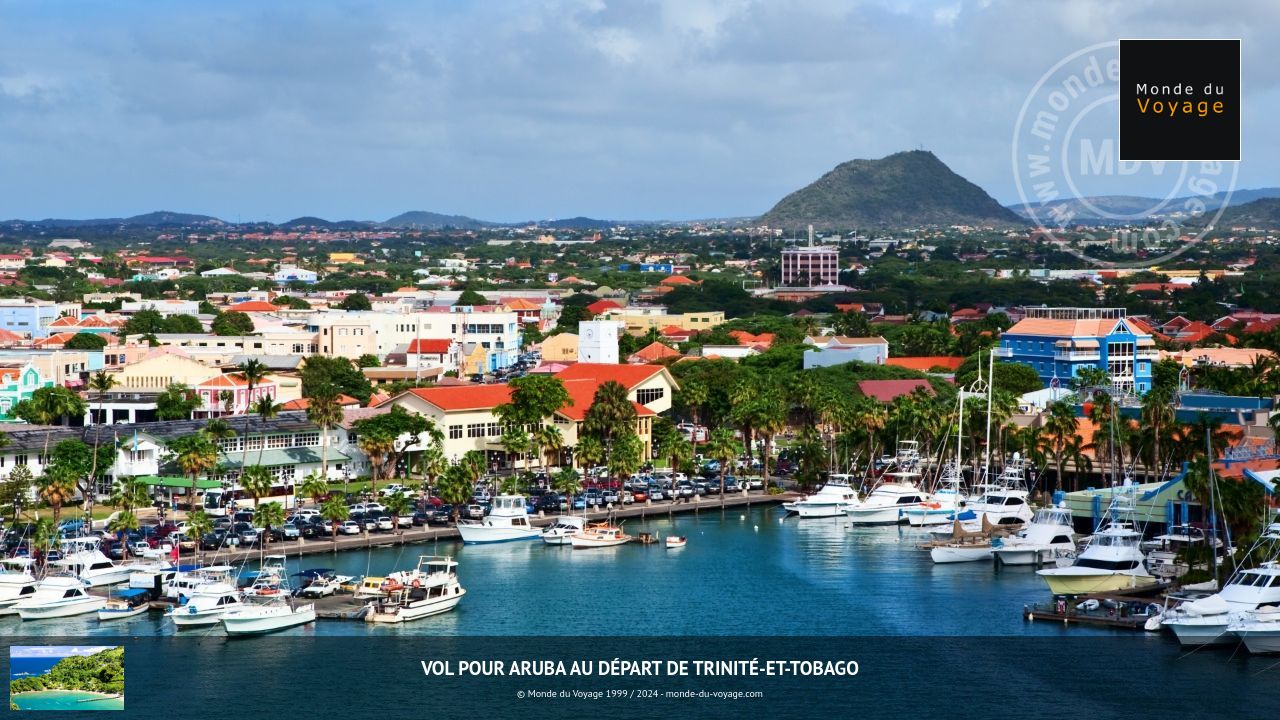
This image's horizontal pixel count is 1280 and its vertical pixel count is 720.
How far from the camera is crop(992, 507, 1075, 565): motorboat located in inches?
2024

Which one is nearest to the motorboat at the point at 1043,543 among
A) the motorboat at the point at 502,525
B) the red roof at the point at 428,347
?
the motorboat at the point at 502,525

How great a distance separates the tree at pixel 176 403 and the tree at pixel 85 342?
80.4ft

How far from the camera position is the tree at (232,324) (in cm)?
11169

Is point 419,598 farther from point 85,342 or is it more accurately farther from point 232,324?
point 232,324

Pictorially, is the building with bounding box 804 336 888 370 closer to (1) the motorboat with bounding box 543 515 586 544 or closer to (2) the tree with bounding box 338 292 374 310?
(1) the motorboat with bounding box 543 515 586 544

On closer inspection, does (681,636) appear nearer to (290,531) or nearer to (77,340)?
(290,531)

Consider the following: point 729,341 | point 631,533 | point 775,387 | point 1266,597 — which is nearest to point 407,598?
point 631,533

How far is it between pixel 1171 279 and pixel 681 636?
501 feet

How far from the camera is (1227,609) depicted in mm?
39688

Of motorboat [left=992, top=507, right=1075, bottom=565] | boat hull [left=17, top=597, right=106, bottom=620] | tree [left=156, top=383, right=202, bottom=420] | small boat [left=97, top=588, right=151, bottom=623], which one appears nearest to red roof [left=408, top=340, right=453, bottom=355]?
tree [left=156, top=383, right=202, bottom=420]

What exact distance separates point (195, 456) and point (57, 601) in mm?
14313

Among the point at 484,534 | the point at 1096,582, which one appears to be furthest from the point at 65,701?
the point at 1096,582

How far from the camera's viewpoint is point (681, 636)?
1674 inches

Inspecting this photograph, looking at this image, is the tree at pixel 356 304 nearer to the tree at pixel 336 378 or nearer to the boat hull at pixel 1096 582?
the tree at pixel 336 378
